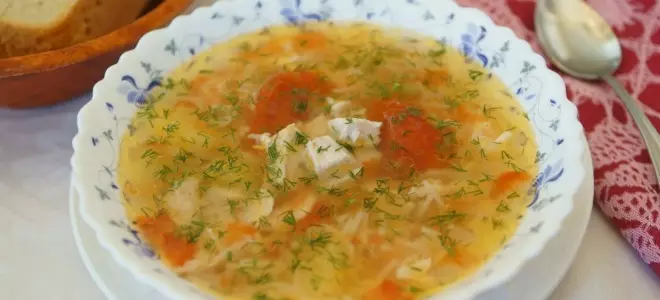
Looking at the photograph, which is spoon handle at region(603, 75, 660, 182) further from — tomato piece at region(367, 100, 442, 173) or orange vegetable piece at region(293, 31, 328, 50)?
orange vegetable piece at region(293, 31, 328, 50)

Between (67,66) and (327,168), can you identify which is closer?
(327,168)

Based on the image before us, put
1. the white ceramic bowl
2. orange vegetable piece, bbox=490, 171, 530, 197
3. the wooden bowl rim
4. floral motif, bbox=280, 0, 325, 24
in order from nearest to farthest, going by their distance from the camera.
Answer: the white ceramic bowl → orange vegetable piece, bbox=490, 171, 530, 197 → the wooden bowl rim → floral motif, bbox=280, 0, 325, 24

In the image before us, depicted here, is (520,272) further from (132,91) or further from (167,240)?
(132,91)

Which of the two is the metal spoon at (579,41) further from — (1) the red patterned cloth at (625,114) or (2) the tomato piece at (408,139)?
(2) the tomato piece at (408,139)

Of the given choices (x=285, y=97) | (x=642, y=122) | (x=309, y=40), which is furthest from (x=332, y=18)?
(x=642, y=122)

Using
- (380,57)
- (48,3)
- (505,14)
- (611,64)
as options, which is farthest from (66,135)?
(611,64)

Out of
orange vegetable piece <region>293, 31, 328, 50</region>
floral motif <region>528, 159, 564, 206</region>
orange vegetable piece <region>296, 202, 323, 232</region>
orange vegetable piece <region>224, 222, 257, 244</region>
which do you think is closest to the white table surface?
floral motif <region>528, 159, 564, 206</region>
